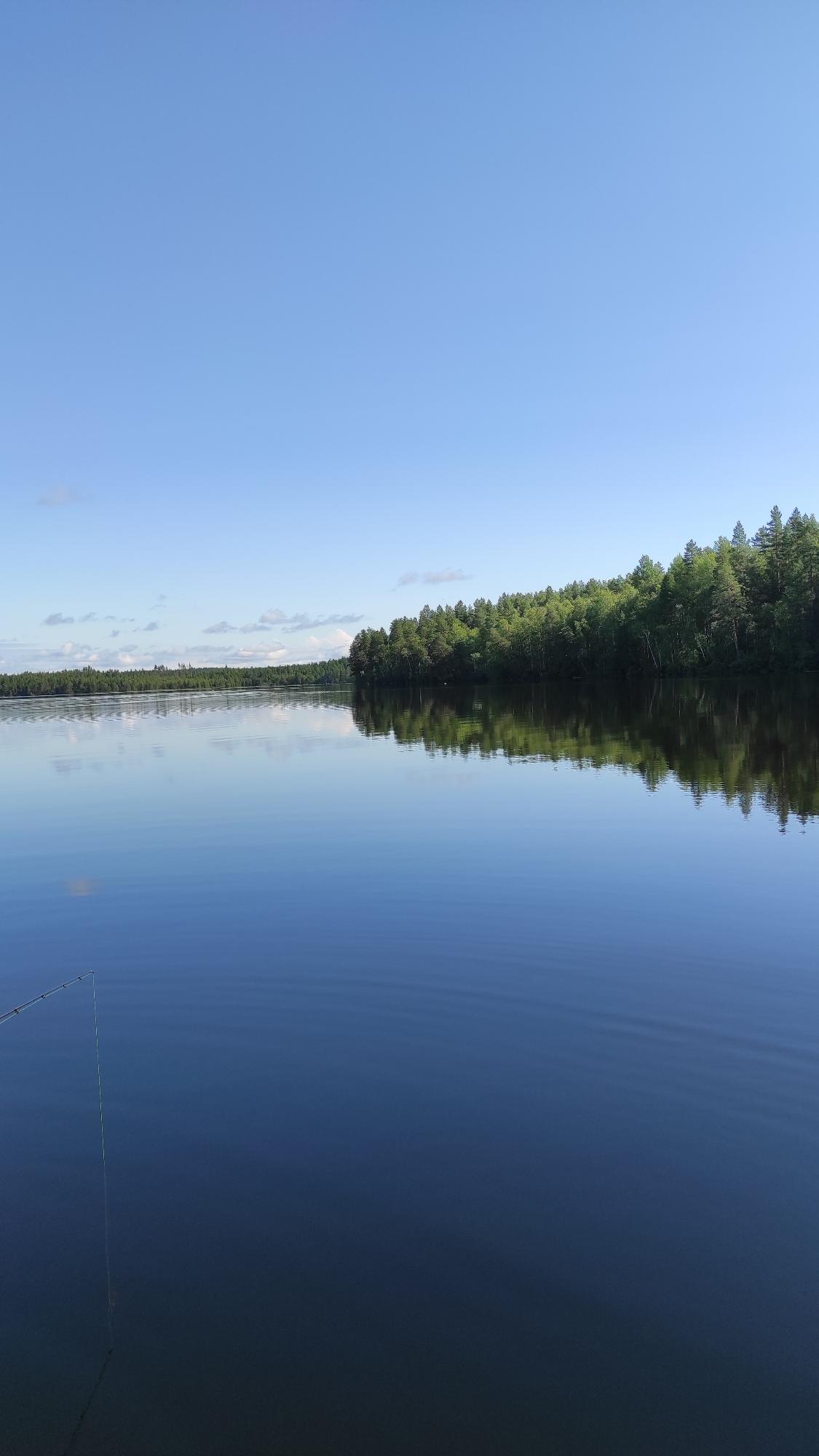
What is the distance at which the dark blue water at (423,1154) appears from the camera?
17.3ft

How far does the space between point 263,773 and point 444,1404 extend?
116 ft

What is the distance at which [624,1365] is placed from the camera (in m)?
5.37

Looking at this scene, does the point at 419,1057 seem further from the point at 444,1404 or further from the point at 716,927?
the point at 716,927

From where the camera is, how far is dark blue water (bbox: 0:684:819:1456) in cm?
527

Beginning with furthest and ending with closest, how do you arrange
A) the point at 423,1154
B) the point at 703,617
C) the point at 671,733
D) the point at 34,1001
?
the point at 703,617 < the point at 671,733 < the point at 423,1154 < the point at 34,1001

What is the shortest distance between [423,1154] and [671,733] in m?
41.9

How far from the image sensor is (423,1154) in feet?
26.1

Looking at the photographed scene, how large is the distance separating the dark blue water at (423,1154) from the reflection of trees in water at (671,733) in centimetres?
954

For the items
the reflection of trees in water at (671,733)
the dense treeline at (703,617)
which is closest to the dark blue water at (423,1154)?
the reflection of trees in water at (671,733)

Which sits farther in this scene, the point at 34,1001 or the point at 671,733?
the point at 671,733

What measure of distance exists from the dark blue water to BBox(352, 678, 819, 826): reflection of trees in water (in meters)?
9.54

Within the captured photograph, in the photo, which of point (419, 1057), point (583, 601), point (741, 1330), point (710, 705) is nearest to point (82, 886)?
point (419, 1057)

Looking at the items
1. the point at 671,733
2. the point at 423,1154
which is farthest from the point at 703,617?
the point at 423,1154

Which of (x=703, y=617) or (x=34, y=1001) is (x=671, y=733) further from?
(x=703, y=617)
